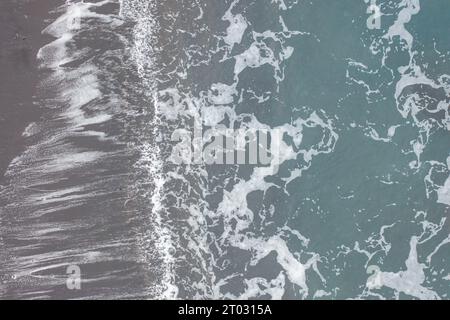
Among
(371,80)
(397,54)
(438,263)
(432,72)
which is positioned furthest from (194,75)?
(438,263)
